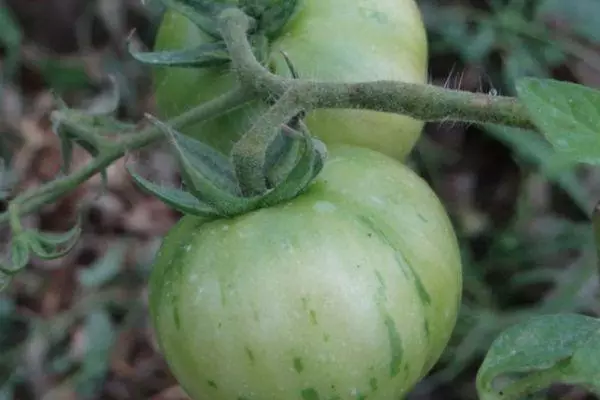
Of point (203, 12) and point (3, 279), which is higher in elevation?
point (203, 12)

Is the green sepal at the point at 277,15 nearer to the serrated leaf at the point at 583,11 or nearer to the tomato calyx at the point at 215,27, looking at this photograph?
the tomato calyx at the point at 215,27

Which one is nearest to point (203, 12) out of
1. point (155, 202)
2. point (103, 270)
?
point (103, 270)

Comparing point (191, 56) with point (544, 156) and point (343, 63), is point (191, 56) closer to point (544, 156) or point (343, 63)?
point (343, 63)

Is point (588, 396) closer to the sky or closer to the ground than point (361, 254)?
closer to the ground

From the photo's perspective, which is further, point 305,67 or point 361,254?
point 305,67

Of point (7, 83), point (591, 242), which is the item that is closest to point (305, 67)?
point (591, 242)

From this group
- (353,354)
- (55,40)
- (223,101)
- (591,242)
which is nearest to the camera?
(353,354)

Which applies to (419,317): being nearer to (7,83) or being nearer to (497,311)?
(497,311)
